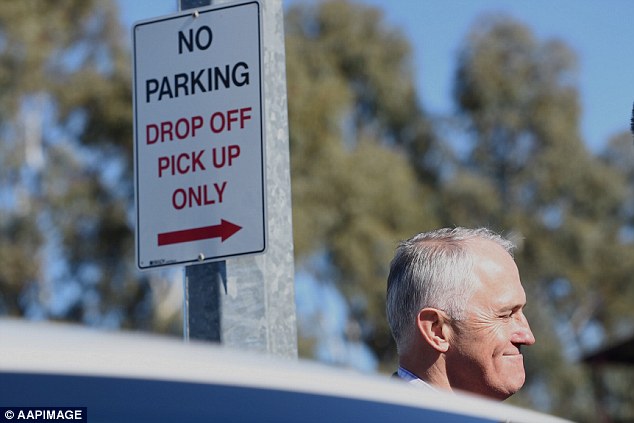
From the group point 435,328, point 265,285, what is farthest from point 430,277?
point 265,285

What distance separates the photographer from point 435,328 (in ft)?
10.7

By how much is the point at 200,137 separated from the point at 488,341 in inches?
42.8

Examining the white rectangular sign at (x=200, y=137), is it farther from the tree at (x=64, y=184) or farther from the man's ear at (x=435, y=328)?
the tree at (x=64, y=184)

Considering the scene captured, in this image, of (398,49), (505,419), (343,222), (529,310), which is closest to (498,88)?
(398,49)

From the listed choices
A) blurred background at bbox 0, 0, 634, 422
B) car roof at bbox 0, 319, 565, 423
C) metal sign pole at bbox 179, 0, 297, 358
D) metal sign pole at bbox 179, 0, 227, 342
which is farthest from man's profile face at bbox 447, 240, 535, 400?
blurred background at bbox 0, 0, 634, 422

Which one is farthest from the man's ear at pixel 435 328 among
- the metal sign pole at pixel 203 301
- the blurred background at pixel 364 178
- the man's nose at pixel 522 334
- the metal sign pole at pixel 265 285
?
the blurred background at pixel 364 178

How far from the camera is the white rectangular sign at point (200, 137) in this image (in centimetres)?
364

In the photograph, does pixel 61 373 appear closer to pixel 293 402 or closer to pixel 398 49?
pixel 293 402

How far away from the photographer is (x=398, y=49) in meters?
27.9

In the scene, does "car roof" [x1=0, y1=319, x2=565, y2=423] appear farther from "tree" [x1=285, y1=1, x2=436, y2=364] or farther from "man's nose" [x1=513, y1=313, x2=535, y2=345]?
"tree" [x1=285, y1=1, x2=436, y2=364]

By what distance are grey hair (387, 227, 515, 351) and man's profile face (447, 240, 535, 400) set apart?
31 millimetres

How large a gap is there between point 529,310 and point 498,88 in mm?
5699

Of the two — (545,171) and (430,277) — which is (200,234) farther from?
(545,171)

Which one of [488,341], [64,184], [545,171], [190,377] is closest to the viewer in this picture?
Answer: [190,377]
